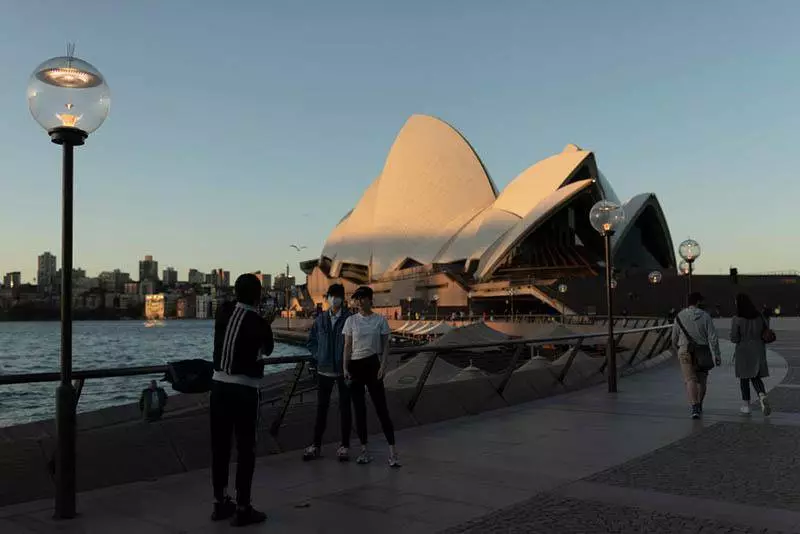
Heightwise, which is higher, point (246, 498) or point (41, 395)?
point (246, 498)

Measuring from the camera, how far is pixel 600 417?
8.42 m

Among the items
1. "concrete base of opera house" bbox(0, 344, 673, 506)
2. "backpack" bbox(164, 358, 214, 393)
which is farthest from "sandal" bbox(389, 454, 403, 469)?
"backpack" bbox(164, 358, 214, 393)

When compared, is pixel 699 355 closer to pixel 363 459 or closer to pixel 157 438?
pixel 363 459

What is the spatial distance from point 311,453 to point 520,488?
6.69ft

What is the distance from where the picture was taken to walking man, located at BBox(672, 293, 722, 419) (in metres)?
8.21

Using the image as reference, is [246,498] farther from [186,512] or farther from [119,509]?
[119,509]

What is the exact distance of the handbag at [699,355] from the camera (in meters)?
8.27

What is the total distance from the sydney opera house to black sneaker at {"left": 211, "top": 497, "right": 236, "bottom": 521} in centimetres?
5073

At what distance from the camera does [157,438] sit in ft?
18.6

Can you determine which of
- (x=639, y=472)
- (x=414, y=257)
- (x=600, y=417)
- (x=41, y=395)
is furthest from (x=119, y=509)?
(x=414, y=257)

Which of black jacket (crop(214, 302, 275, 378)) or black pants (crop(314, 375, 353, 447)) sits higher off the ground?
black jacket (crop(214, 302, 275, 378))

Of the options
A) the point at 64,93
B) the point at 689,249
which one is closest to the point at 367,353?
the point at 64,93

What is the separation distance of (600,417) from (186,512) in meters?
5.63

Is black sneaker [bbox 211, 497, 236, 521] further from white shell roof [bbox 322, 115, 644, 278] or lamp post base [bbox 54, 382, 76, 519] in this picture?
white shell roof [bbox 322, 115, 644, 278]
